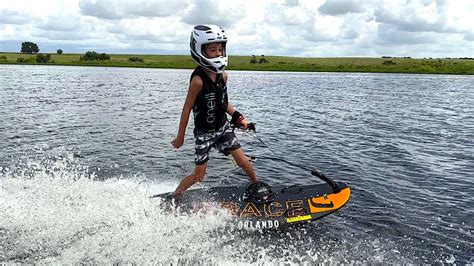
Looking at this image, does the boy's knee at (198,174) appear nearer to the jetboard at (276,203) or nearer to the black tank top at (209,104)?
the jetboard at (276,203)

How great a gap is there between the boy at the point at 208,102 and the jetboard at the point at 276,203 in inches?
20.4

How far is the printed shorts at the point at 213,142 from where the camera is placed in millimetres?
8648

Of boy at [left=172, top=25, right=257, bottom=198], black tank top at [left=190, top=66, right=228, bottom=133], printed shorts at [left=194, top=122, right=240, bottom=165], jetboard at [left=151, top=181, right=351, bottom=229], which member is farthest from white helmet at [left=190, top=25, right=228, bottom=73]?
jetboard at [left=151, top=181, right=351, bottom=229]

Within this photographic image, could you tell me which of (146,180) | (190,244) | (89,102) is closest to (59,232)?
(190,244)

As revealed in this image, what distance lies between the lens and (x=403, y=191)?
38.2ft

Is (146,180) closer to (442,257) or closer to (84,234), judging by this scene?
(84,234)

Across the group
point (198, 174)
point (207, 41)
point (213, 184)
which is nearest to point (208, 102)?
point (207, 41)

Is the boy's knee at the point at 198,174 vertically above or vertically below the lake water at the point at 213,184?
above

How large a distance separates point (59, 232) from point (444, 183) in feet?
34.2

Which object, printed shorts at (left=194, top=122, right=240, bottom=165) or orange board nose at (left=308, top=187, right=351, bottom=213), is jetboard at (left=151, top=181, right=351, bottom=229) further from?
printed shorts at (left=194, top=122, right=240, bottom=165)

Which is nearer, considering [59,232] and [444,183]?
[59,232]

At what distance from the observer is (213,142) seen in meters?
8.75

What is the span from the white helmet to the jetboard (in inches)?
116

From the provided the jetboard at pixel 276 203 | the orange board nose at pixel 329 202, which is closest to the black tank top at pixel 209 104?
the jetboard at pixel 276 203
